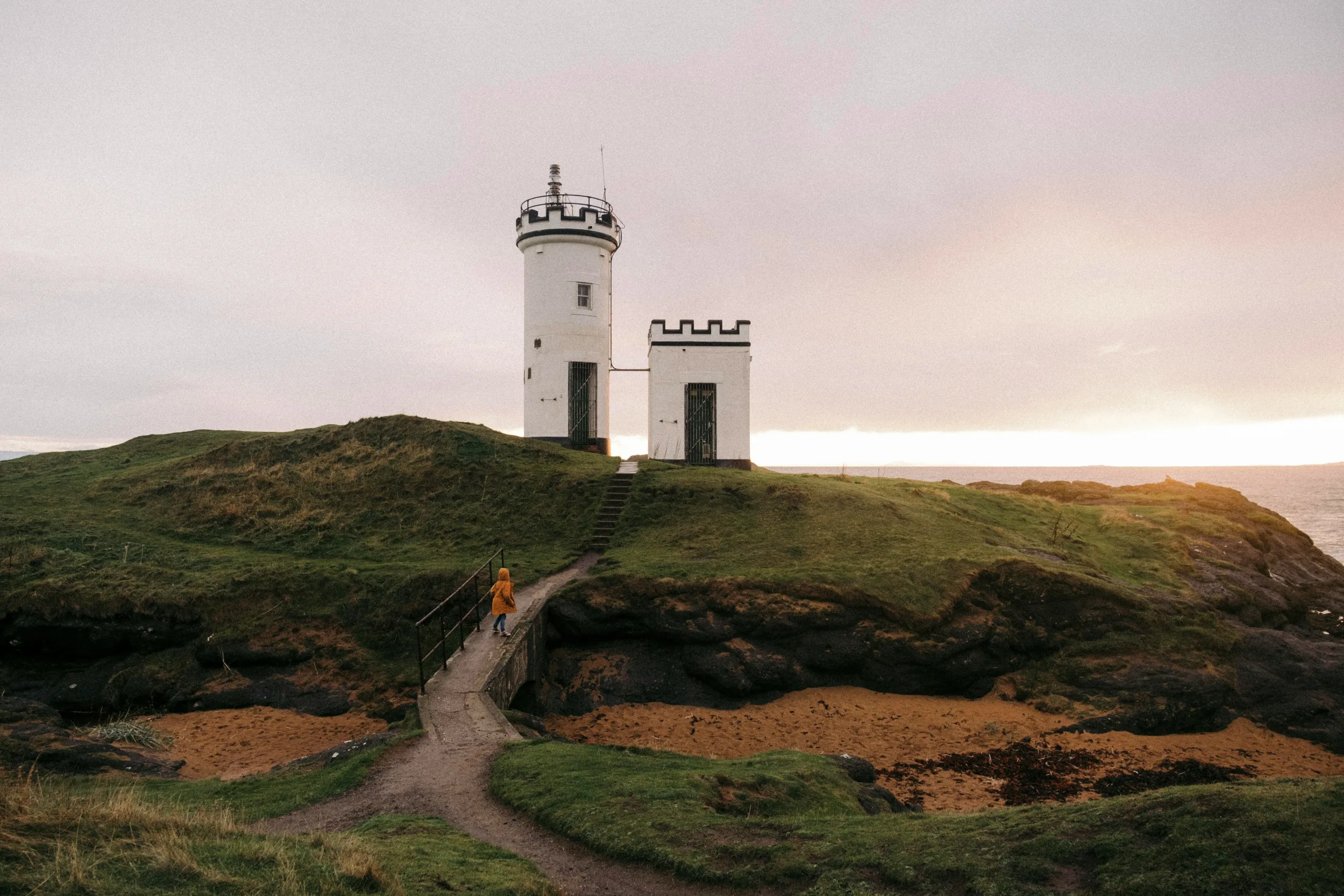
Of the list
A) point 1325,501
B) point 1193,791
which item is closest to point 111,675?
point 1193,791

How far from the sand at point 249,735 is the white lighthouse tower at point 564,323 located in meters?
18.1

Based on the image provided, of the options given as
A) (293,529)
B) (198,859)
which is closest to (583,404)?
(293,529)

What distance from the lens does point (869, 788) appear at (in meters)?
11.1

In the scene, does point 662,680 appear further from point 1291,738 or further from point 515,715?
point 1291,738

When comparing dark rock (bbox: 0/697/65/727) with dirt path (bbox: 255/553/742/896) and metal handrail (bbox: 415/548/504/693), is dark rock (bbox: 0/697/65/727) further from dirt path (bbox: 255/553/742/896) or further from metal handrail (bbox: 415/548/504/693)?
dirt path (bbox: 255/553/742/896)

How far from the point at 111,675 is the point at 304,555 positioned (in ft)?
18.3

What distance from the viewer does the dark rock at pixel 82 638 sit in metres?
18.2

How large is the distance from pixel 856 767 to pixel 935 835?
490cm

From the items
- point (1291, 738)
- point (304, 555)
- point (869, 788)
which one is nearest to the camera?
point (869, 788)

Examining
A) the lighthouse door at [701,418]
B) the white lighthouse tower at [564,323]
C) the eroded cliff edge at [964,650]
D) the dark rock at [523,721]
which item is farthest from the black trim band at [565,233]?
the dark rock at [523,721]

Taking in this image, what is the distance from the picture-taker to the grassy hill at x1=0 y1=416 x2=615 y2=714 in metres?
18.4

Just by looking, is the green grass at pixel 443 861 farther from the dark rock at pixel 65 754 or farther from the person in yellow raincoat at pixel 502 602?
the person in yellow raincoat at pixel 502 602

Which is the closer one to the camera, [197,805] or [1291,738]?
[197,805]

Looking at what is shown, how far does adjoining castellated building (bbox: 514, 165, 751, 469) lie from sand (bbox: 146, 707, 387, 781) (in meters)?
18.1
